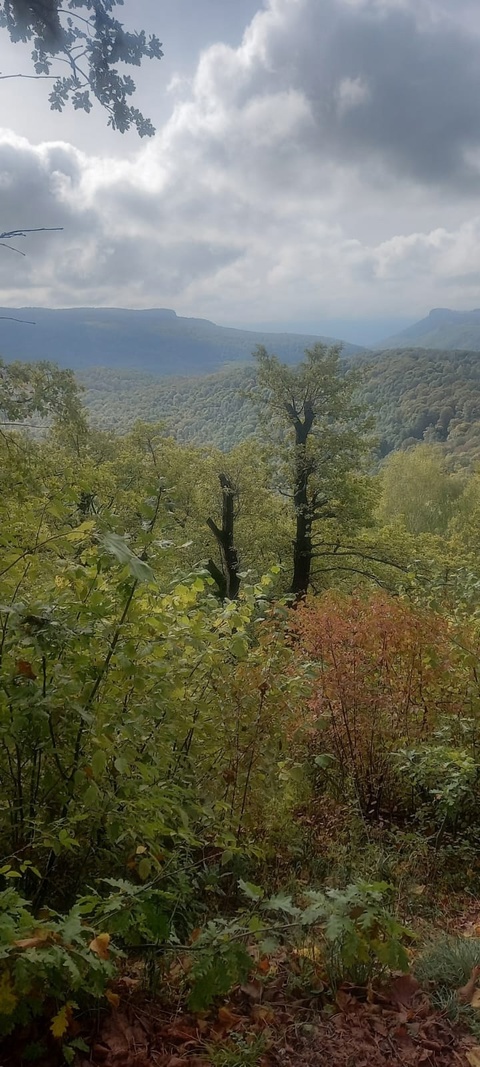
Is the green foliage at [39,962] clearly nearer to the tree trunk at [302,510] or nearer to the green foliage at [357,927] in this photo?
the green foliage at [357,927]

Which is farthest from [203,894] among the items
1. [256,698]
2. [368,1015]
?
[368,1015]

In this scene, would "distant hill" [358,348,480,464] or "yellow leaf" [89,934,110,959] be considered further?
"distant hill" [358,348,480,464]

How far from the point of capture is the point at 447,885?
461 centimetres

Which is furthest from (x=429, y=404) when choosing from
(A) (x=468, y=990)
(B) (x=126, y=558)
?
(B) (x=126, y=558)

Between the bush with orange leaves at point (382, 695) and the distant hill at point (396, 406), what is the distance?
209 ft

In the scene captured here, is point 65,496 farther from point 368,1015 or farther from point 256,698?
point 368,1015

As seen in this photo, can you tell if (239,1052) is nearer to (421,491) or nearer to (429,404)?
(421,491)

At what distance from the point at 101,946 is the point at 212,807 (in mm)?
1535

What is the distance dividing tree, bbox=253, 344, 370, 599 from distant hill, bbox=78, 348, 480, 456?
2018 inches

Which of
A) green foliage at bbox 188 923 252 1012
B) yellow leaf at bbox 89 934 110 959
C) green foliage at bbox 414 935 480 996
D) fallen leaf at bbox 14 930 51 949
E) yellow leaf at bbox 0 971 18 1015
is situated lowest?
green foliage at bbox 414 935 480 996

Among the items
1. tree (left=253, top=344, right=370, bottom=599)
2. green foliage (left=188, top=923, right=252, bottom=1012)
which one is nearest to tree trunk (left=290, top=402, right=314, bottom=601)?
tree (left=253, top=344, right=370, bottom=599)

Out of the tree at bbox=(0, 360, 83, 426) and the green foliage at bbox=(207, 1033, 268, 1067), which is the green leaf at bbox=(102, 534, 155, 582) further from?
the tree at bbox=(0, 360, 83, 426)

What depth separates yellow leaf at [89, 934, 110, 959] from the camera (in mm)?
1970

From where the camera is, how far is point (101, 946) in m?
2.00
